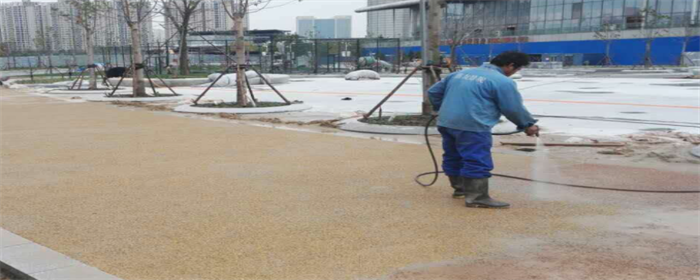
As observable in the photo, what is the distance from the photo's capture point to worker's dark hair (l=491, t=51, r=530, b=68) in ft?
18.0

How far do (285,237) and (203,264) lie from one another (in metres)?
0.76

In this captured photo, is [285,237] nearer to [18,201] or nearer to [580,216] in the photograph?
[580,216]

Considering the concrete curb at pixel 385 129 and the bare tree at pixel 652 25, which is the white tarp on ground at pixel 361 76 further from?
the bare tree at pixel 652 25

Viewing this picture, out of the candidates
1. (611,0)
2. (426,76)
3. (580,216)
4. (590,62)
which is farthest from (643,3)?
(580,216)

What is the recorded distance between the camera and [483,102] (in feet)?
17.8

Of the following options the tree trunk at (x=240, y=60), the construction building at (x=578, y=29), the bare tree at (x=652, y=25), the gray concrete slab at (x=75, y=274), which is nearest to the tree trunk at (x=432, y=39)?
the tree trunk at (x=240, y=60)

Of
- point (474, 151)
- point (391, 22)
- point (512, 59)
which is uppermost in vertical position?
point (391, 22)

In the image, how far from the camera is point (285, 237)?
470 centimetres

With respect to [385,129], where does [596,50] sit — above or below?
above

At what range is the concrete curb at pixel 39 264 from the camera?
379 centimetres

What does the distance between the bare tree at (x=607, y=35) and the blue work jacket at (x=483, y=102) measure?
5670cm

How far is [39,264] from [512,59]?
4.00 meters

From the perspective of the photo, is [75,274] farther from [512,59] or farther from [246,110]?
[246,110]

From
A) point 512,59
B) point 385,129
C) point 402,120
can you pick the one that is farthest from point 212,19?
point 512,59
